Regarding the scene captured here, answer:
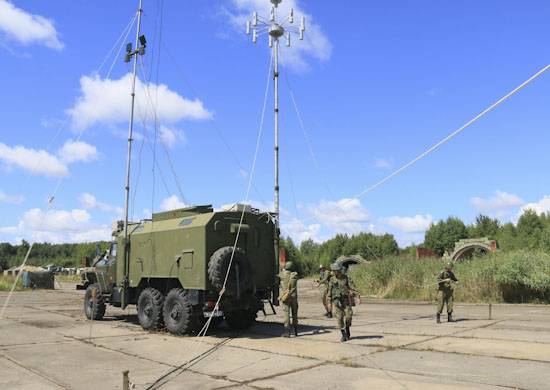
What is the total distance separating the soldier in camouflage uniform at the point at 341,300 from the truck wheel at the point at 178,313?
332 centimetres

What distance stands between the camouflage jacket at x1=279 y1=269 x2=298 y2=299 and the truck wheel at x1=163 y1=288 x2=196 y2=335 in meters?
2.20

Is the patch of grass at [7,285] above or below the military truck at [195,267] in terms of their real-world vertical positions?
below

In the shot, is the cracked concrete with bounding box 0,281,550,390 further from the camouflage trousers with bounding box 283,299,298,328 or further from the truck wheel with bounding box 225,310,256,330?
the camouflage trousers with bounding box 283,299,298,328

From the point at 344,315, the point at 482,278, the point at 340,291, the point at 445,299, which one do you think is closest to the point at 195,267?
the point at 340,291

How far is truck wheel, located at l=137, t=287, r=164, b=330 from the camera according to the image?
13.3m

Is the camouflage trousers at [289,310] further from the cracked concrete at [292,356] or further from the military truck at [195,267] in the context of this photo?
the military truck at [195,267]

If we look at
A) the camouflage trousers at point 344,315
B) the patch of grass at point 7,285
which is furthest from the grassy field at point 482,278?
the patch of grass at point 7,285

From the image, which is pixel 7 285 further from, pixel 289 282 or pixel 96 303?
pixel 289 282

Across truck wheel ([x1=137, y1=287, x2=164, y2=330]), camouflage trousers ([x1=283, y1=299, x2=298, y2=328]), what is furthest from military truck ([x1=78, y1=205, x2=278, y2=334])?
camouflage trousers ([x1=283, y1=299, x2=298, y2=328])

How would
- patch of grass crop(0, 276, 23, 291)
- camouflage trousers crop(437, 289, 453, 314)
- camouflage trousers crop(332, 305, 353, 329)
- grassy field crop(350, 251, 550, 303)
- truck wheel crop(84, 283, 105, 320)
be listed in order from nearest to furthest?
camouflage trousers crop(332, 305, 353, 329) < camouflage trousers crop(437, 289, 453, 314) < truck wheel crop(84, 283, 105, 320) < grassy field crop(350, 251, 550, 303) < patch of grass crop(0, 276, 23, 291)

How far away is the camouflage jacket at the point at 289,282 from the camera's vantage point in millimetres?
12211

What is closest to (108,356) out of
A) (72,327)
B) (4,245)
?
(72,327)

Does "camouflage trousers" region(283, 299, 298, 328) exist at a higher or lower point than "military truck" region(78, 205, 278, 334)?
lower

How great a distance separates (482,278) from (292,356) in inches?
599
